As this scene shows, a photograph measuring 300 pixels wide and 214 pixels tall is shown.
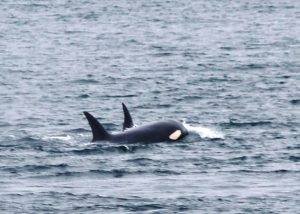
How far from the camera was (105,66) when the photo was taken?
54.6 m

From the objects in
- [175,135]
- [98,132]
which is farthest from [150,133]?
[98,132]

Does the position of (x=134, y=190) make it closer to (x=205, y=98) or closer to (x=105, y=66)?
(x=205, y=98)

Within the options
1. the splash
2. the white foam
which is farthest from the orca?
the white foam

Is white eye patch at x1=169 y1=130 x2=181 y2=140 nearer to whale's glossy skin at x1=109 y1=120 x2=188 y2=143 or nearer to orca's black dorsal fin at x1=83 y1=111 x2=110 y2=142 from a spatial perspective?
whale's glossy skin at x1=109 y1=120 x2=188 y2=143

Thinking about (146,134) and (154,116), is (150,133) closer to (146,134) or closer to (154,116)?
(146,134)

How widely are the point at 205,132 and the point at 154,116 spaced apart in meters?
4.04

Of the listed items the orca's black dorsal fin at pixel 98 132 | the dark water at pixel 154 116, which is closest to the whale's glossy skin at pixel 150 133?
the orca's black dorsal fin at pixel 98 132

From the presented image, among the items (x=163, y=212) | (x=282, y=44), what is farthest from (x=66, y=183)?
(x=282, y=44)

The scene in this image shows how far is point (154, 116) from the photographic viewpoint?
39375 millimetres

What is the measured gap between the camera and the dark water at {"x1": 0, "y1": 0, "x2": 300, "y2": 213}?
93.7 feet

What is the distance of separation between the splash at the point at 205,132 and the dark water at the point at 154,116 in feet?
0.14

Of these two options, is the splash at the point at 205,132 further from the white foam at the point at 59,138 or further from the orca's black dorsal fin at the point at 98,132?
the white foam at the point at 59,138

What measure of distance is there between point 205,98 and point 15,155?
1130 centimetres

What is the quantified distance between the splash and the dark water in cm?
4
